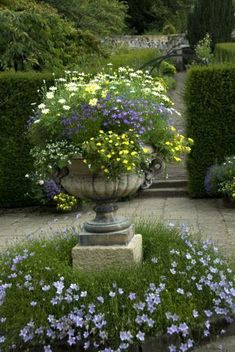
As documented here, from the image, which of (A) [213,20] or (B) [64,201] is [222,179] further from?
(A) [213,20]

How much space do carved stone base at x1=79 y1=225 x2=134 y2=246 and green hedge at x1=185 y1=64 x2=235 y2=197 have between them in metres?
5.29

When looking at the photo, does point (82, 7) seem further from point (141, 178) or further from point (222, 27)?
point (141, 178)

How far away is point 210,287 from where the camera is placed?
170 inches

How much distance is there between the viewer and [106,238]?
4738mm

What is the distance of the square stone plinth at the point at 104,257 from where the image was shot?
464cm

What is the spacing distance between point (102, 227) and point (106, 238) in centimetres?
9

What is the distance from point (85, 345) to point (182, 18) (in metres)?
35.0

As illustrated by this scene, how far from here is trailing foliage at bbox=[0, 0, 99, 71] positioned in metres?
11.4

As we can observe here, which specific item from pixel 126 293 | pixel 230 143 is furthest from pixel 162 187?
pixel 126 293

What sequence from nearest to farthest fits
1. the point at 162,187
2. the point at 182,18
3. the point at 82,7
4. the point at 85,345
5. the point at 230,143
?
1. the point at 85,345
2. the point at 230,143
3. the point at 162,187
4. the point at 82,7
5. the point at 182,18

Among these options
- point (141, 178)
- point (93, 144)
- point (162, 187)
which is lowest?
point (162, 187)

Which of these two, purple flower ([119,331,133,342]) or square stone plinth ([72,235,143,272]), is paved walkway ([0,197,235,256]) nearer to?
square stone plinth ([72,235,143,272])

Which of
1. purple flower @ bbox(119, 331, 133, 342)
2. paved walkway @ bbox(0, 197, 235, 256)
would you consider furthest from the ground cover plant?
paved walkway @ bbox(0, 197, 235, 256)

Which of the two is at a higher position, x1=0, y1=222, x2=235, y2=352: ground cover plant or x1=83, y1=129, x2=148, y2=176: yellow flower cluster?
x1=83, y1=129, x2=148, y2=176: yellow flower cluster
